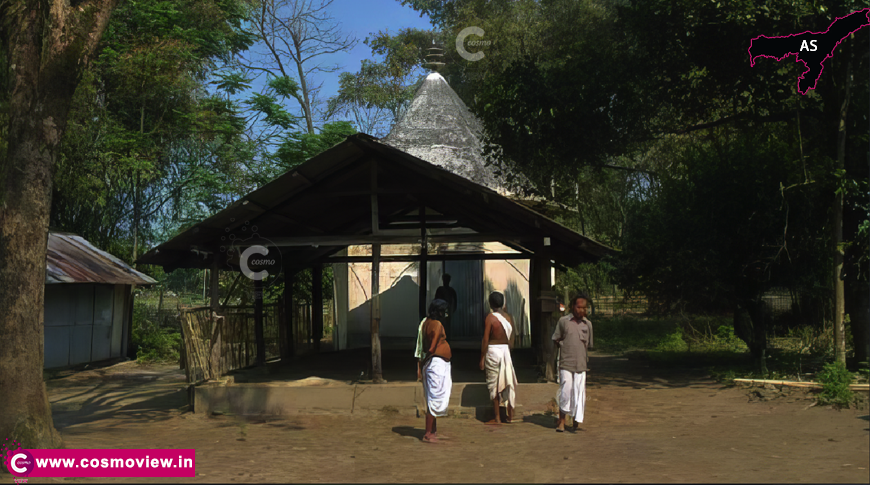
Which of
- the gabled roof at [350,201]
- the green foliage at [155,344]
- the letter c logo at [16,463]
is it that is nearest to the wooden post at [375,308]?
the gabled roof at [350,201]

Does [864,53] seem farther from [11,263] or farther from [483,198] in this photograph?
[11,263]

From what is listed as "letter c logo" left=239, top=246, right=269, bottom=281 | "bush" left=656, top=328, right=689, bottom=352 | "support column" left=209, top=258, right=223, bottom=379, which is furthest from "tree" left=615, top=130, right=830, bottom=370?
"support column" left=209, top=258, right=223, bottom=379

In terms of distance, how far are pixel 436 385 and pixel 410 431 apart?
107 centimetres

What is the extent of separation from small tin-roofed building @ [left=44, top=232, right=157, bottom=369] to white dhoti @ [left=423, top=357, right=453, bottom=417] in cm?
1052

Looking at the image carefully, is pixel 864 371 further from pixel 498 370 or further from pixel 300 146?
pixel 300 146

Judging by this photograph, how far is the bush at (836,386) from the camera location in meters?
10.3

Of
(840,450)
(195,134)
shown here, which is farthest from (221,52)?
(840,450)

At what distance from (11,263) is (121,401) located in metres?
5.85

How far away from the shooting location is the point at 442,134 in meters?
22.5

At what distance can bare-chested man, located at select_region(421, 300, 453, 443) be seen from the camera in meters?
8.47

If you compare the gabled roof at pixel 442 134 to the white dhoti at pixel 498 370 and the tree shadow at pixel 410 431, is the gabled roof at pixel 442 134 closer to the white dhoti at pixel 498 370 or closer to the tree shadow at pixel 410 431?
the white dhoti at pixel 498 370

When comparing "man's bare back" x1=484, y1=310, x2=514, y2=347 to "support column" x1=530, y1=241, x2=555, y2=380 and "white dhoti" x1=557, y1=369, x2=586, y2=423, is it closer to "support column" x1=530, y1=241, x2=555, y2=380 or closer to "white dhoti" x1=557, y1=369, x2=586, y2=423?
"white dhoti" x1=557, y1=369, x2=586, y2=423

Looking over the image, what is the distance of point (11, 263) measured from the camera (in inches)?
285

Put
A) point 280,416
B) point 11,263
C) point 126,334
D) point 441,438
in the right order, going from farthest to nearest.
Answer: point 126,334 < point 280,416 < point 441,438 < point 11,263
